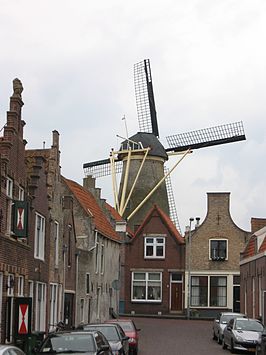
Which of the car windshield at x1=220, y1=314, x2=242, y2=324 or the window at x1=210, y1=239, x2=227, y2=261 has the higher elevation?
the window at x1=210, y1=239, x2=227, y2=261

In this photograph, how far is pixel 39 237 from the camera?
3164 cm

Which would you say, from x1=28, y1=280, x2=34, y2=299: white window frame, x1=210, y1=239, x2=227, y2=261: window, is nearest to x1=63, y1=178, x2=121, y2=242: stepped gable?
x1=28, y1=280, x2=34, y2=299: white window frame

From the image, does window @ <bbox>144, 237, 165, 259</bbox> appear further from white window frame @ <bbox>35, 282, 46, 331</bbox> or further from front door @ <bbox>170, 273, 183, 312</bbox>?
white window frame @ <bbox>35, 282, 46, 331</bbox>

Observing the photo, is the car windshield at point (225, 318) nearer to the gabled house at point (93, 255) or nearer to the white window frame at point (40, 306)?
the gabled house at point (93, 255)

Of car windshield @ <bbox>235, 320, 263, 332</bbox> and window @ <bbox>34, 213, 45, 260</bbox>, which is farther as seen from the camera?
car windshield @ <bbox>235, 320, 263, 332</bbox>

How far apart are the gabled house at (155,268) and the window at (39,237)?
34923 mm

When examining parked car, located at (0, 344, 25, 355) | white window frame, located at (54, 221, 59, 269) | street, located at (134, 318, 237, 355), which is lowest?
street, located at (134, 318, 237, 355)

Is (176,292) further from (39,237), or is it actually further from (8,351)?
(8,351)

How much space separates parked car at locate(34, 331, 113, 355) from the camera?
62.1ft

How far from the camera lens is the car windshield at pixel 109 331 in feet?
82.2

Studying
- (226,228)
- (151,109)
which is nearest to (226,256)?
(226,228)

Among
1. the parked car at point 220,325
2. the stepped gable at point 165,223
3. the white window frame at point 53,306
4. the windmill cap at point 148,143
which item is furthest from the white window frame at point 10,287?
the windmill cap at point 148,143

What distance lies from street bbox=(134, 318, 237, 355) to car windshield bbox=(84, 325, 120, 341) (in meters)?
6.97

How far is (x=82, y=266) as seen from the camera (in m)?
42.3
